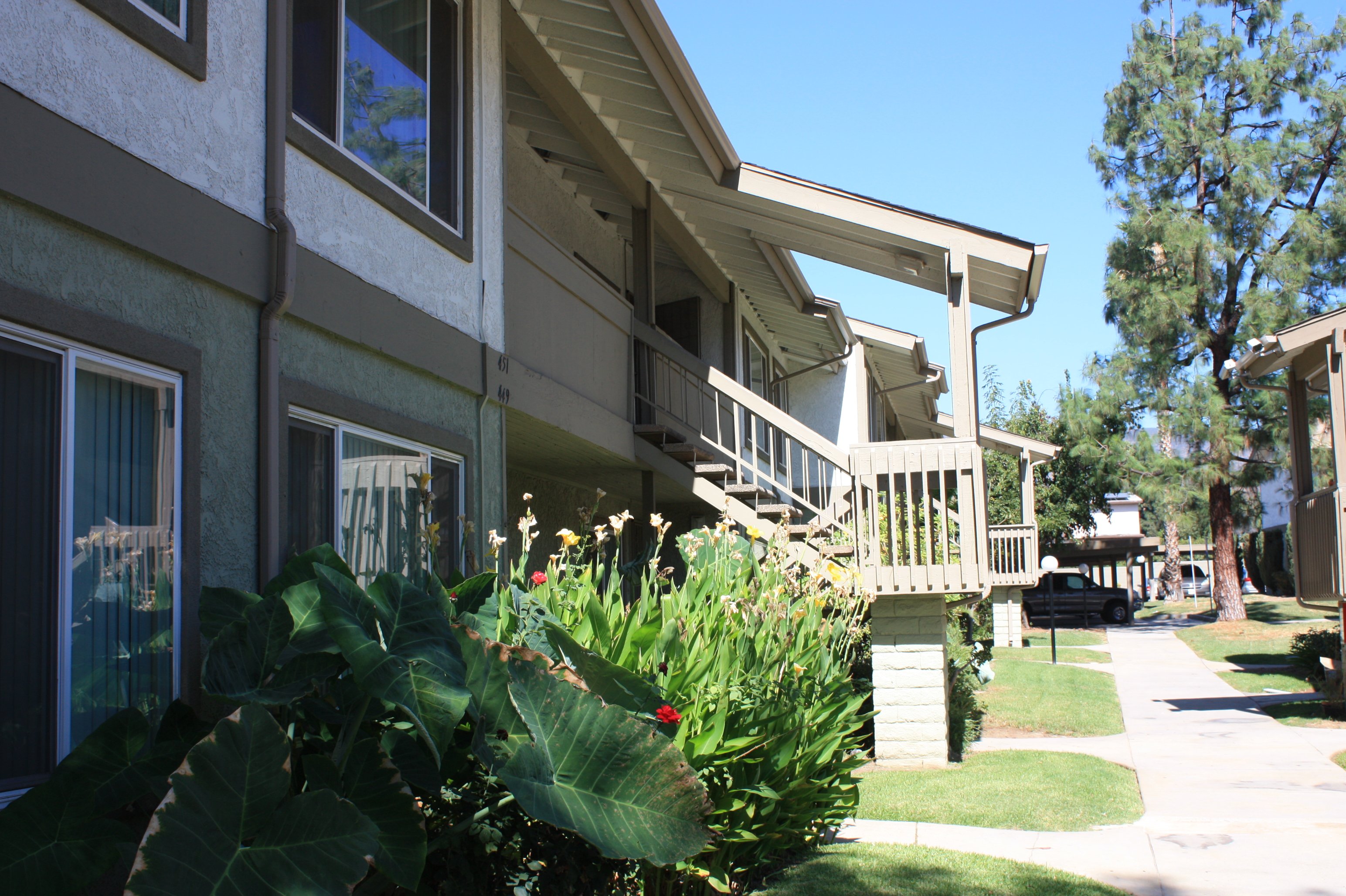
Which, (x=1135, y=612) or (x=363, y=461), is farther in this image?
(x=1135, y=612)

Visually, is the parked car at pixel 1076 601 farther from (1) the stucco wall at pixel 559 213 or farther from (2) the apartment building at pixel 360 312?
(2) the apartment building at pixel 360 312

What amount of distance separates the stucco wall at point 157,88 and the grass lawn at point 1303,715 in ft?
38.3

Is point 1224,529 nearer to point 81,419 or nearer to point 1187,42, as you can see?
point 1187,42

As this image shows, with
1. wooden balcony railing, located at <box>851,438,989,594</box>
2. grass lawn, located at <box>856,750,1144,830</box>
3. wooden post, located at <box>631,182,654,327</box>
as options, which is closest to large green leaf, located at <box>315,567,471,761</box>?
grass lawn, located at <box>856,750,1144,830</box>

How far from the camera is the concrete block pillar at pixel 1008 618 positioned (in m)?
24.9

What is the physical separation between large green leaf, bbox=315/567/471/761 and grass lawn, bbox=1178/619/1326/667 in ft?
63.6

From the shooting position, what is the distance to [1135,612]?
41.8 m

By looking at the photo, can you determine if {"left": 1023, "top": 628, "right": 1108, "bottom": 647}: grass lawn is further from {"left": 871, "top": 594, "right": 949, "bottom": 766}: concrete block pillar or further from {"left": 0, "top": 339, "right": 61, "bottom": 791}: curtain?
{"left": 0, "top": 339, "right": 61, "bottom": 791}: curtain

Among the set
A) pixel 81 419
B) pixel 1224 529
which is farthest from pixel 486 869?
pixel 1224 529

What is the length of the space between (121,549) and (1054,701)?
487 inches

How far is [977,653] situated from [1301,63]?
22362 mm

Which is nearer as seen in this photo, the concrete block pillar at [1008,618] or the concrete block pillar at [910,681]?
the concrete block pillar at [910,681]

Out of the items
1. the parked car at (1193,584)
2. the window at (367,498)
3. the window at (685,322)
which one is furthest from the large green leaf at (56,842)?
the parked car at (1193,584)

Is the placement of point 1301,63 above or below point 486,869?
above
